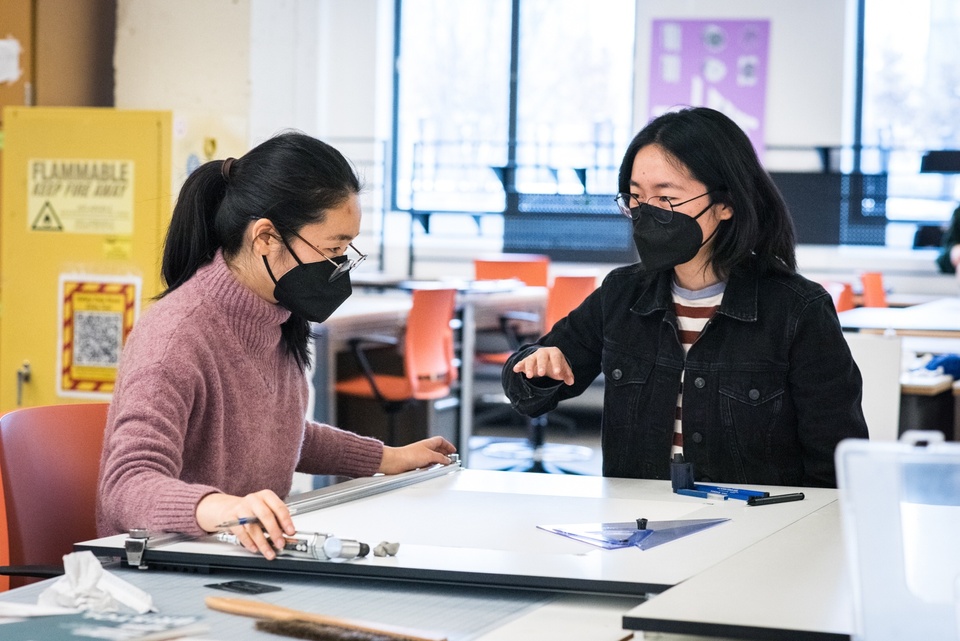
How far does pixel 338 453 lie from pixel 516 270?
495 cm

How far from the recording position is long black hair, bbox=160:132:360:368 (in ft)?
5.69

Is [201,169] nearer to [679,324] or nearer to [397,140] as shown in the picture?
[679,324]

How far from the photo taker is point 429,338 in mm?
4918

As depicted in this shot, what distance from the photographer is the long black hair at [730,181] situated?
201 centimetres

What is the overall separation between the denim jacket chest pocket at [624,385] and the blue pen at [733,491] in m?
0.31

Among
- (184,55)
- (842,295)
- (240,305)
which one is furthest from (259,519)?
(842,295)

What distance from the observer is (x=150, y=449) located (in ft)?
4.88

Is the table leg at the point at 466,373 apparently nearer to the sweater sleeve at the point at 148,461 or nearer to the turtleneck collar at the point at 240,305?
the turtleneck collar at the point at 240,305

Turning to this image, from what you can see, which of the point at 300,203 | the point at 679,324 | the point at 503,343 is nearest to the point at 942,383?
the point at 679,324

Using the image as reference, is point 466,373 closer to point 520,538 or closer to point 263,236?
point 263,236

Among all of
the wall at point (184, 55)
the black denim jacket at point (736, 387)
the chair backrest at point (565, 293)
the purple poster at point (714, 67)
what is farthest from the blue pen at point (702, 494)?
the purple poster at point (714, 67)

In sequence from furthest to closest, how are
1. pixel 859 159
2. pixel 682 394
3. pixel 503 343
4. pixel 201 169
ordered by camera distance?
pixel 859 159 → pixel 503 343 → pixel 682 394 → pixel 201 169

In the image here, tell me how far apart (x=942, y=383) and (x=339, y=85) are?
6.07 metres

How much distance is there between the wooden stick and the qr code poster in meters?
2.77
